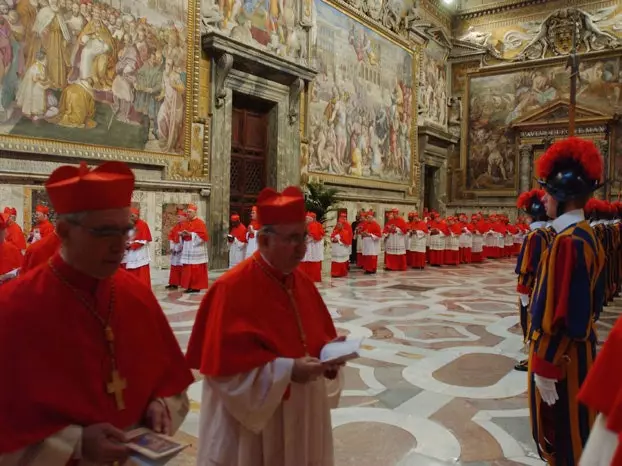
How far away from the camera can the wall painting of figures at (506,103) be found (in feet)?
77.7

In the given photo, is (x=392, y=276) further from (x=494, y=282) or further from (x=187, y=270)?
(x=187, y=270)

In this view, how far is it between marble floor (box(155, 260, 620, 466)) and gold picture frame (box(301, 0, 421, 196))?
8.08 m

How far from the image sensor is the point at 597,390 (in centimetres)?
144

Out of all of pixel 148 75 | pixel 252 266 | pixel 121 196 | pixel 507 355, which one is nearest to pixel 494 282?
pixel 507 355

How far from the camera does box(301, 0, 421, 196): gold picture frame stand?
1762 cm

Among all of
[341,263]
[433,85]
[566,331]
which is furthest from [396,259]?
[566,331]

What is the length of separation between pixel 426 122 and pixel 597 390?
2387 cm

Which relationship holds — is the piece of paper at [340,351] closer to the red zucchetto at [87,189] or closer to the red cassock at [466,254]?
the red zucchetto at [87,189]

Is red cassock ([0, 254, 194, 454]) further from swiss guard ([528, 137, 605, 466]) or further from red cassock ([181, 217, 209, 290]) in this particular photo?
red cassock ([181, 217, 209, 290])

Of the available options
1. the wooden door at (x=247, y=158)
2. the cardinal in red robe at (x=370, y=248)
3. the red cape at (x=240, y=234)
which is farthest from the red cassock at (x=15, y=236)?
the cardinal in red robe at (x=370, y=248)

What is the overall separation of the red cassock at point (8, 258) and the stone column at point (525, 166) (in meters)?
24.1

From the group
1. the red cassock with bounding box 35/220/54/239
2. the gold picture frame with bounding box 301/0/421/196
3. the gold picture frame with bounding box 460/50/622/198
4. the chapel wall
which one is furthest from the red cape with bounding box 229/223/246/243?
the gold picture frame with bounding box 460/50/622/198

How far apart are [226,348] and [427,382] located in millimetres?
3621

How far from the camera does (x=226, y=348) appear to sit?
214 cm
